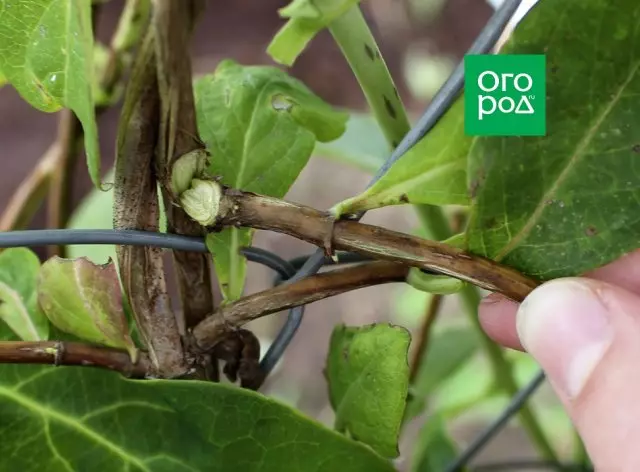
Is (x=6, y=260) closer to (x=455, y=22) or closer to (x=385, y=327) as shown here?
(x=385, y=327)

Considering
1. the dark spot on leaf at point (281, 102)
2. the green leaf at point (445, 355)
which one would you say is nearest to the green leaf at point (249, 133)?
the dark spot on leaf at point (281, 102)

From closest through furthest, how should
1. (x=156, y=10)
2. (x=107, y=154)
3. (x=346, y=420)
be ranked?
1. (x=156, y=10)
2. (x=346, y=420)
3. (x=107, y=154)

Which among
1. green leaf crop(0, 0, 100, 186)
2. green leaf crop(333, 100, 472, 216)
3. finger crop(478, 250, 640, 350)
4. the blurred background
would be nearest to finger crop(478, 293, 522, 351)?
finger crop(478, 250, 640, 350)

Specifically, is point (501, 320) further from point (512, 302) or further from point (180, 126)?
point (180, 126)

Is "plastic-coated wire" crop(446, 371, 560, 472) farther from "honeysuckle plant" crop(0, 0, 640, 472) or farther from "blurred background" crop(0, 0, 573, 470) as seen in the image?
"blurred background" crop(0, 0, 573, 470)

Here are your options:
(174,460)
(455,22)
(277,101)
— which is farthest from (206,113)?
(455,22)
